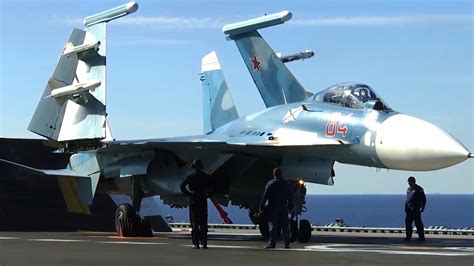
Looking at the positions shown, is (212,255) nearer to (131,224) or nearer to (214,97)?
(131,224)

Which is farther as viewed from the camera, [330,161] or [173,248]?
[330,161]

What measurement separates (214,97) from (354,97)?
7.38 meters

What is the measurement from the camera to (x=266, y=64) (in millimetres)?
21016

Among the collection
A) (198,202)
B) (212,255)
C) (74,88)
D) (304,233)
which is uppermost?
(74,88)

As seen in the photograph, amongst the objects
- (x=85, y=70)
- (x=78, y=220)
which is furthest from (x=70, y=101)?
(x=78, y=220)

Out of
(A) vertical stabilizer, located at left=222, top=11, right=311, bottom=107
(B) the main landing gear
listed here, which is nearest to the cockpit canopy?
(A) vertical stabilizer, located at left=222, top=11, right=311, bottom=107

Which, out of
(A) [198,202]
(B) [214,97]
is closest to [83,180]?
(B) [214,97]

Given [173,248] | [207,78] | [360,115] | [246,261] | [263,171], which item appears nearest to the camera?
[246,261]

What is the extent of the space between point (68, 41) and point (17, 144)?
16.4ft

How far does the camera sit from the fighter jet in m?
15.5

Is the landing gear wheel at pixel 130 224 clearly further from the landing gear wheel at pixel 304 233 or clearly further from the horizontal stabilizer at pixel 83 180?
the landing gear wheel at pixel 304 233

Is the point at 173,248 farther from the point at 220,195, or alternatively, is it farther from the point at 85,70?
the point at 85,70

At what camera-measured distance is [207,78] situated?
2384 centimetres

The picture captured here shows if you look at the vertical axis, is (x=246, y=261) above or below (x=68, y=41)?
below
